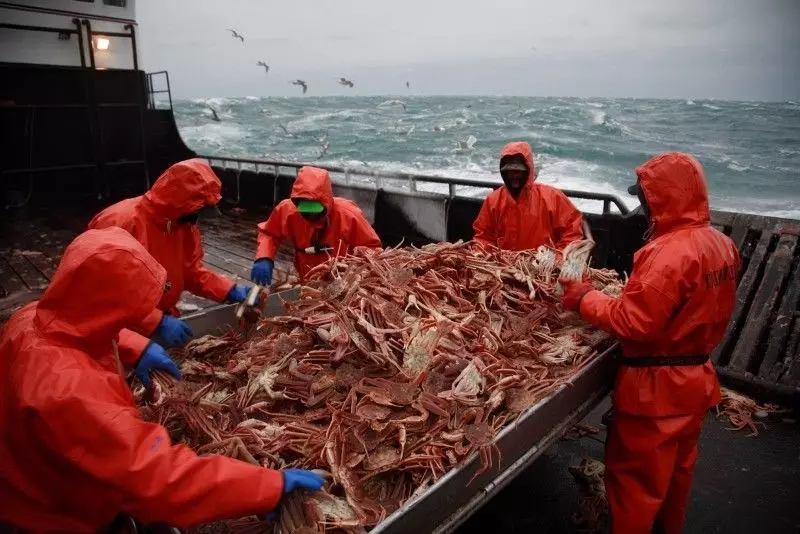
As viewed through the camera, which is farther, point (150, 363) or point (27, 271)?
point (27, 271)

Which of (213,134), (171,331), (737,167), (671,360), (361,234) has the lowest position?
(213,134)

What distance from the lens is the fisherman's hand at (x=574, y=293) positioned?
272cm

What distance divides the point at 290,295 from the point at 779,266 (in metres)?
4.35

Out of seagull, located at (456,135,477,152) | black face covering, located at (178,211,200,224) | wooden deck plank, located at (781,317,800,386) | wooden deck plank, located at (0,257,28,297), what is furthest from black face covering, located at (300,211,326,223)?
seagull, located at (456,135,477,152)

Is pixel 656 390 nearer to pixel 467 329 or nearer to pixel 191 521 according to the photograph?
pixel 467 329

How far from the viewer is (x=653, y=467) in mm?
2553

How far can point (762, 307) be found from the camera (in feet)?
14.6

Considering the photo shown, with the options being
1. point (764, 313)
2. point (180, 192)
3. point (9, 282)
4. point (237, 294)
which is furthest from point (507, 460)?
point (9, 282)

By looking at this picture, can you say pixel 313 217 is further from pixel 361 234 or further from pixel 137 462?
pixel 137 462

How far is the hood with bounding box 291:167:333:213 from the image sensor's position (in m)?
4.01

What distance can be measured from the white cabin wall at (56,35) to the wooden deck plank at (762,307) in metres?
13.2

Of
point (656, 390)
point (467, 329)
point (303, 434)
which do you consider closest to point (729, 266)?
point (656, 390)

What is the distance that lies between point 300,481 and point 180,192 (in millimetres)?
2453

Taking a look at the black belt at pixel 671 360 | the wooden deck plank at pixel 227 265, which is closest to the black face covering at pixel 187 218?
the black belt at pixel 671 360
